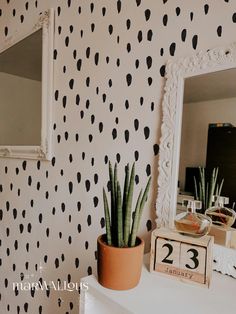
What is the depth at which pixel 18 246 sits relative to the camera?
5.17 ft

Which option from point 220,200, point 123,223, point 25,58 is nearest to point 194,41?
point 220,200

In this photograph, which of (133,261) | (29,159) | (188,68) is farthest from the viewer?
(29,159)

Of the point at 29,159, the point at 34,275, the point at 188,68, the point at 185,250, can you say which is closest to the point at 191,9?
the point at 188,68

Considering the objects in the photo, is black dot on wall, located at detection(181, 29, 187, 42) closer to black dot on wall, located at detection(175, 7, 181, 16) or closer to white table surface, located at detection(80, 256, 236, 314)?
black dot on wall, located at detection(175, 7, 181, 16)

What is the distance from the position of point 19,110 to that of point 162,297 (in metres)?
1.34

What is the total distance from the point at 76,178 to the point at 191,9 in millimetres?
847

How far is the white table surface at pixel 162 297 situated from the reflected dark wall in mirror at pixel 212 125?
0.26 meters

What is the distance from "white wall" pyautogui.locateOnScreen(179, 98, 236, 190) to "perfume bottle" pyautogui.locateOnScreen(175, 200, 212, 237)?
84 mm

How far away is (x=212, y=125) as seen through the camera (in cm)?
81

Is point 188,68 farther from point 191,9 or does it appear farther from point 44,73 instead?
point 44,73

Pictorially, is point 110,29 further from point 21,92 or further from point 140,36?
point 21,92

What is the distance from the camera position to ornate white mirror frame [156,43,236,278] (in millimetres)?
829

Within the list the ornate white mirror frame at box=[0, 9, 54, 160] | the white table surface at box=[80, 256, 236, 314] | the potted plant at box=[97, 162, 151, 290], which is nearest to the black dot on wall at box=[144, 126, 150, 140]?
the potted plant at box=[97, 162, 151, 290]

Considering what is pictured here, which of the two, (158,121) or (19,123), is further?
(19,123)
